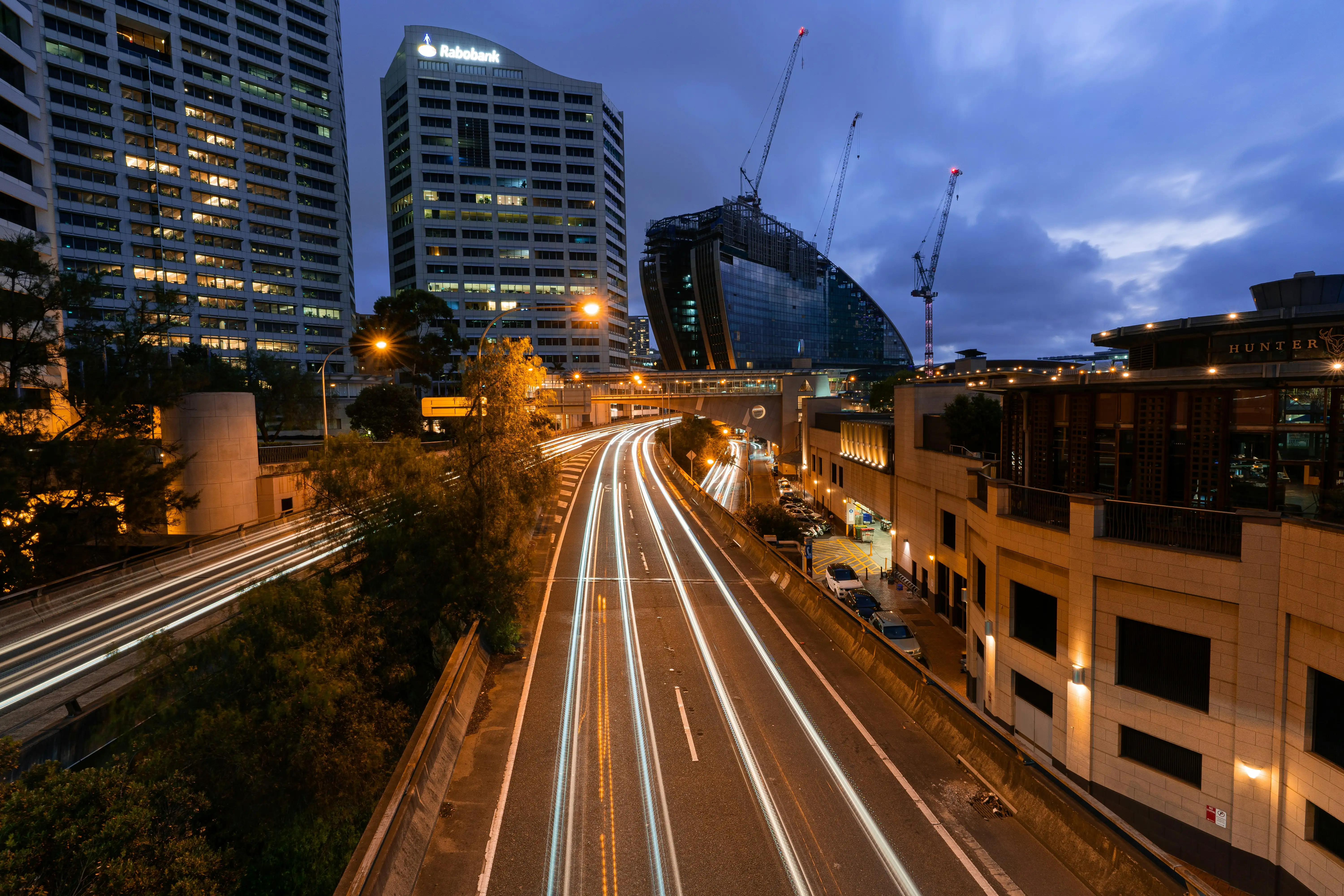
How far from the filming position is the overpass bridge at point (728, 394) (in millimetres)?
63156

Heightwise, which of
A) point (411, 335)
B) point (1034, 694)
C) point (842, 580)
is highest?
point (411, 335)

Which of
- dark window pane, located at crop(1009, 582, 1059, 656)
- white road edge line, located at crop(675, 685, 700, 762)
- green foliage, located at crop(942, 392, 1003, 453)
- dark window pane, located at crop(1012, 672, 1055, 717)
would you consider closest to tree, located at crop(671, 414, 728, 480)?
green foliage, located at crop(942, 392, 1003, 453)

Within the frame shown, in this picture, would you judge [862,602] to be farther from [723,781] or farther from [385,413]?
[385,413]

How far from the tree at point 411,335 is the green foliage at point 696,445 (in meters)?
35.1

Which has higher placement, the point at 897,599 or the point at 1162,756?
the point at 1162,756

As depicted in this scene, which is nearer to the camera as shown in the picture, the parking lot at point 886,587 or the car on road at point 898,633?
the car on road at point 898,633

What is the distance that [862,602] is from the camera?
29.8 metres

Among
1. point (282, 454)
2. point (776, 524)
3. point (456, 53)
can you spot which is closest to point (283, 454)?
point (282, 454)

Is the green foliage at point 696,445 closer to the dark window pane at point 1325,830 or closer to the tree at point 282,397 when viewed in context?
the tree at point 282,397

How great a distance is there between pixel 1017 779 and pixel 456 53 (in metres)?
147

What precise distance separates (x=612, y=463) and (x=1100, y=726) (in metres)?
57.0

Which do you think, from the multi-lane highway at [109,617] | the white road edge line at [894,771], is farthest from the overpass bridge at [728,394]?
the white road edge line at [894,771]

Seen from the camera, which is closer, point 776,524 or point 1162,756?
point 1162,756

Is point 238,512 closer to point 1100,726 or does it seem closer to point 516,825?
point 516,825
